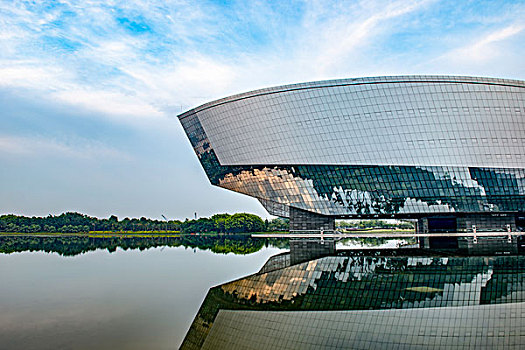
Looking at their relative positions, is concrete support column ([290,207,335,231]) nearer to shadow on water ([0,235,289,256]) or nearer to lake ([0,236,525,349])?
shadow on water ([0,235,289,256])

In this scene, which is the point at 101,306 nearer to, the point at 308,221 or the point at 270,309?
the point at 270,309

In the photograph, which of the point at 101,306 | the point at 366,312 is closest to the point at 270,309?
the point at 366,312

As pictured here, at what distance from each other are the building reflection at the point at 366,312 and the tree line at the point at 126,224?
73.1 m

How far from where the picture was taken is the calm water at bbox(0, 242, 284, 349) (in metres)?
7.25

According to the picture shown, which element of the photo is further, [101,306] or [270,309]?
[101,306]

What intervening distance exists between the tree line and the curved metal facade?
4717 cm

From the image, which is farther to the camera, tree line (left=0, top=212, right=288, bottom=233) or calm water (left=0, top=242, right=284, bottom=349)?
tree line (left=0, top=212, right=288, bottom=233)

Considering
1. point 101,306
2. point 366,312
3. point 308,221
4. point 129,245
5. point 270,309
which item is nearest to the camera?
point 366,312

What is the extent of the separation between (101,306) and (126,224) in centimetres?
9511

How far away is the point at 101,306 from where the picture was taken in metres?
10.0

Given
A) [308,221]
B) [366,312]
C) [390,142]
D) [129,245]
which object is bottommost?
[366,312]

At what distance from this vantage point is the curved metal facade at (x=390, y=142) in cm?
3681

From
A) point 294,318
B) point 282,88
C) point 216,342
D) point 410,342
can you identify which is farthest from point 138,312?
point 282,88

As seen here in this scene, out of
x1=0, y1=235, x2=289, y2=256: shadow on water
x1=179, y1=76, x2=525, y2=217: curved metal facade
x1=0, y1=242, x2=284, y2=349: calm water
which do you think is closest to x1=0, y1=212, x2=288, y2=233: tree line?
x1=0, y1=235, x2=289, y2=256: shadow on water
